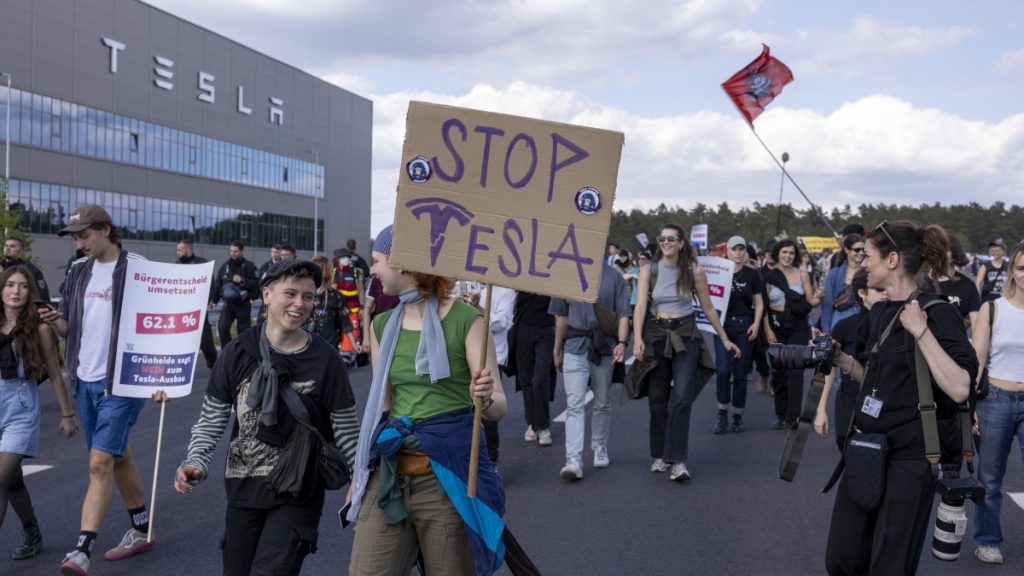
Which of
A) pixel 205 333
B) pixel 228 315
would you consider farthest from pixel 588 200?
pixel 228 315

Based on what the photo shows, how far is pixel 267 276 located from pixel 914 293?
2.66 meters

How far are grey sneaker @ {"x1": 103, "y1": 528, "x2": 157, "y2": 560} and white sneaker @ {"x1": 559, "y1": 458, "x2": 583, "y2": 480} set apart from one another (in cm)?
315

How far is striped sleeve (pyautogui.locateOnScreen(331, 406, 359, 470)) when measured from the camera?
398 cm

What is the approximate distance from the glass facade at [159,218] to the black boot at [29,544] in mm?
33380

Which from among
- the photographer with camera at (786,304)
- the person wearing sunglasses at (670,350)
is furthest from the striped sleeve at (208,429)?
the photographer with camera at (786,304)

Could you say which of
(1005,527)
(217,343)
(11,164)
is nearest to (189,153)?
(11,164)

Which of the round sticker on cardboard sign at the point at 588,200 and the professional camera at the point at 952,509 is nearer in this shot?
the round sticker on cardboard sign at the point at 588,200

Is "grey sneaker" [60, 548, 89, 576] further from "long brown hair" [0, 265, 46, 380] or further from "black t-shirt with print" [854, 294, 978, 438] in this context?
"black t-shirt with print" [854, 294, 978, 438]

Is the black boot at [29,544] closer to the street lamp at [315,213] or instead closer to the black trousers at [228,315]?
the black trousers at [228,315]

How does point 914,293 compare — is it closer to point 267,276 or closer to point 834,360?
point 834,360

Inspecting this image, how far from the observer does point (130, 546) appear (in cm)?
575

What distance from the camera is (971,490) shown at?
369 centimetres

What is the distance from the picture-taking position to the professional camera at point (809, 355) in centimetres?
409

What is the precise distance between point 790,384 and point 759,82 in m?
6.45
